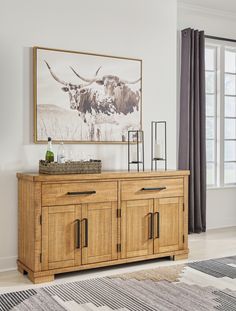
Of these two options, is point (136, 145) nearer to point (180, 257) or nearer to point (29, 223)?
point (180, 257)

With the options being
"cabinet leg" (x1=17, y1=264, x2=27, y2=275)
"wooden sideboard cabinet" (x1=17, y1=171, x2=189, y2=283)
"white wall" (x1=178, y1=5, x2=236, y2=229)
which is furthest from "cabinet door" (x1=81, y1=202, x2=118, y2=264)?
"white wall" (x1=178, y1=5, x2=236, y2=229)

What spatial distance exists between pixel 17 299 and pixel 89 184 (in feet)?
3.61

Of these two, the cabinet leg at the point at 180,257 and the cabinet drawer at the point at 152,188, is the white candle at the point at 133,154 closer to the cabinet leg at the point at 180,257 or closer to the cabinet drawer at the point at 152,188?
the cabinet drawer at the point at 152,188

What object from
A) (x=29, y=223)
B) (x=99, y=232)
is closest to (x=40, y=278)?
(x=29, y=223)

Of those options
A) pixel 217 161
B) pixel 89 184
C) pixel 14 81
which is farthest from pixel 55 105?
pixel 217 161

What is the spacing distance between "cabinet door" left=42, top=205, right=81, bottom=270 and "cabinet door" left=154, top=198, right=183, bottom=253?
80 cm

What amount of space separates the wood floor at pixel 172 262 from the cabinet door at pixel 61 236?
0.16 metres

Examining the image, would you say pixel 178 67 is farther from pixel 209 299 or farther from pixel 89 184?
pixel 209 299

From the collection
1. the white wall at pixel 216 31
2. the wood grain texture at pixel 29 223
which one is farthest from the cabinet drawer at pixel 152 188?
the white wall at pixel 216 31

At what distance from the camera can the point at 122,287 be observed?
3549 millimetres

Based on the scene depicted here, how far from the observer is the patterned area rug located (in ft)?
10.4

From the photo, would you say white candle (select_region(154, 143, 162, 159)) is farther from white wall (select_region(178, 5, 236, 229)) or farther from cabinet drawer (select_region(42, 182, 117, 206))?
white wall (select_region(178, 5, 236, 229))

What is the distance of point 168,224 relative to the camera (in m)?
4.32

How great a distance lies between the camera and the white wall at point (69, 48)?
4031 millimetres
